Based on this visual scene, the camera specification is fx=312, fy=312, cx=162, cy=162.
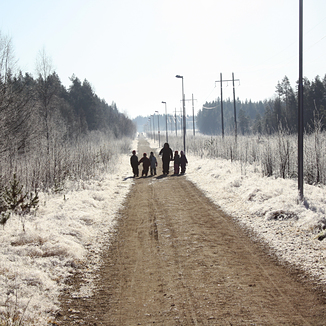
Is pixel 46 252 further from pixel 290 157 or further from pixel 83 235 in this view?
pixel 290 157

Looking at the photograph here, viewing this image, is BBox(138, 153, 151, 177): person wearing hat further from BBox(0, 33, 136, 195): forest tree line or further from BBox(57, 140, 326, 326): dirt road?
BBox(57, 140, 326, 326): dirt road

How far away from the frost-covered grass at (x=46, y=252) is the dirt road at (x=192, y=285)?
323mm

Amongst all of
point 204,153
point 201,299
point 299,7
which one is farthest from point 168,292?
point 204,153

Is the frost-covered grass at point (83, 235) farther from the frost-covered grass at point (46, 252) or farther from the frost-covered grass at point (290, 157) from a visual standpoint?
the frost-covered grass at point (290, 157)

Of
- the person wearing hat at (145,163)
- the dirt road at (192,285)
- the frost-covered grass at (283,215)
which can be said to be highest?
the person wearing hat at (145,163)

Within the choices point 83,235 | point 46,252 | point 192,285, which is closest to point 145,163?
point 83,235

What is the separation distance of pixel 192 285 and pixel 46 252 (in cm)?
291

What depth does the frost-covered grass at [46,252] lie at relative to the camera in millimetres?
4094

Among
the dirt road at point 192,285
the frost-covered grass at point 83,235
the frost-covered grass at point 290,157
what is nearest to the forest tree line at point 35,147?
the frost-covered grass at point 83,235

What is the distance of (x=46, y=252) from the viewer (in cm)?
594

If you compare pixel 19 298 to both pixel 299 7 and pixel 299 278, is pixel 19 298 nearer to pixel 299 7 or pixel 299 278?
pixel 299 278

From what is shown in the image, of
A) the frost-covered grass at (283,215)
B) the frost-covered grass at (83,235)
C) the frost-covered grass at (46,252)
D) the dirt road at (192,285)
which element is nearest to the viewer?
the dirt road at (192,285)

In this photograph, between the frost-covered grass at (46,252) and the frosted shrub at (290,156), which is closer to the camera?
the frost-covered grass at (46,252)

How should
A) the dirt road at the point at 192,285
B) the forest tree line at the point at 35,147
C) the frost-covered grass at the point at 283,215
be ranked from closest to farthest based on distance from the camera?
the dirt road at the point at 192,285
the frost-covered grass at the point at 283,215
the forest tree line at the point at 35,147
